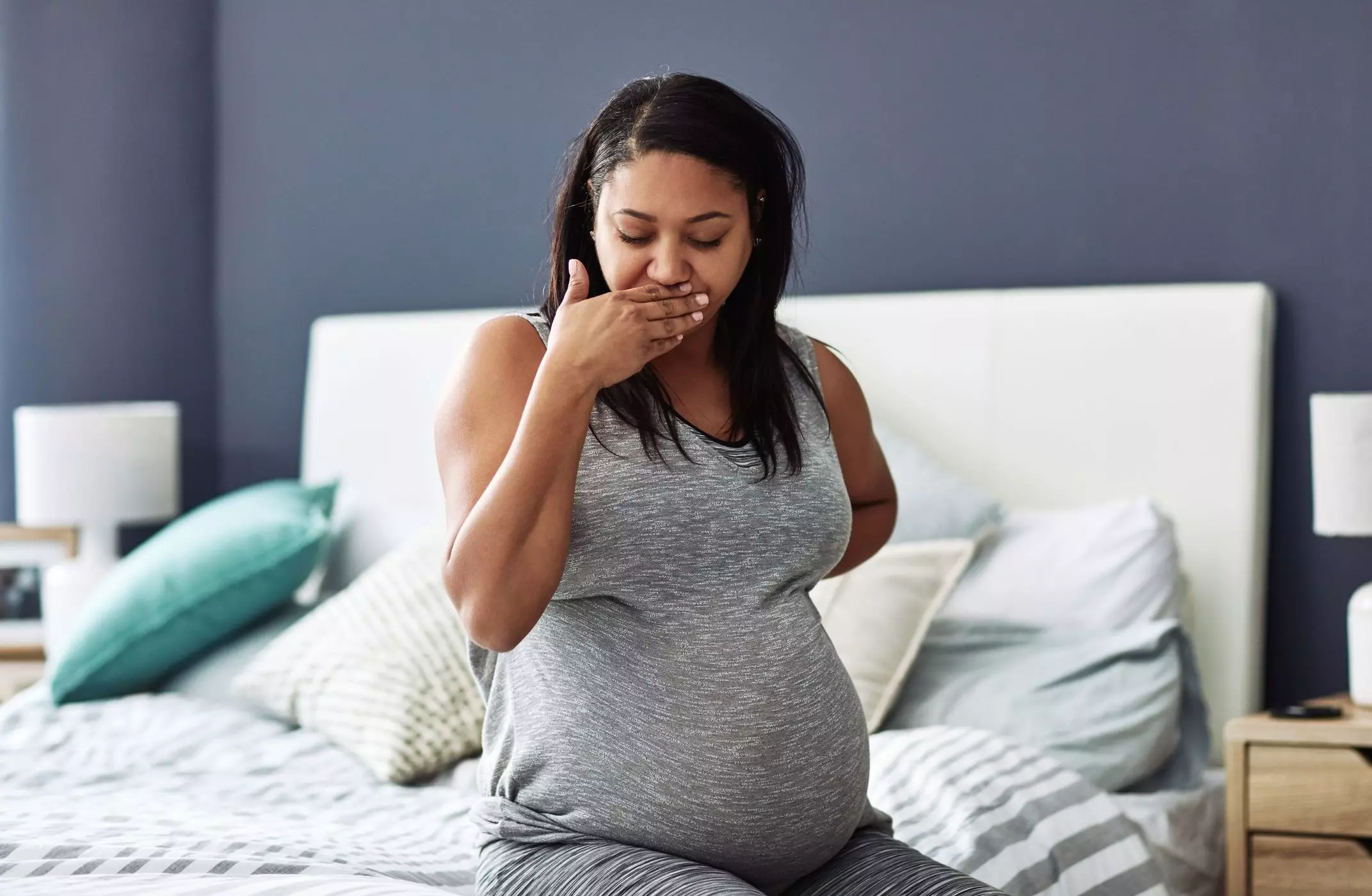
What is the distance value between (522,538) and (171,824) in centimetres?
84

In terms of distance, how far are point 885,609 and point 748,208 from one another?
103cm

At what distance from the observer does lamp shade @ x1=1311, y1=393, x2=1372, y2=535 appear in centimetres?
216

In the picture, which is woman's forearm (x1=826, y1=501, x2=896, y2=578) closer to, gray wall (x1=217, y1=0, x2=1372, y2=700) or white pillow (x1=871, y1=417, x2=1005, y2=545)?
white pillow (x1=871, y1=417, x2=1005, y2=545)

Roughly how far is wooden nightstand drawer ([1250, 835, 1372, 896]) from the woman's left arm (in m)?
0.81

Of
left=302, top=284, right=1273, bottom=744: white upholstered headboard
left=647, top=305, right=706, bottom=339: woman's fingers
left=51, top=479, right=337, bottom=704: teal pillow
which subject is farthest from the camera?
left=51, top=479, right=337, bottom=704: teal pillow

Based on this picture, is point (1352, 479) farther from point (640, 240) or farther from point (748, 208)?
point (640, 240)

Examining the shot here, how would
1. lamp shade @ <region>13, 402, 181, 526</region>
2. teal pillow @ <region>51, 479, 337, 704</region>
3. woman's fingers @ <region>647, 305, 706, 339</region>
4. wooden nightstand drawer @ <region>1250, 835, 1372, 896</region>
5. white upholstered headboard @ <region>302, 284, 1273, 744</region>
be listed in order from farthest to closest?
lamp shade @ <region>13, 402, 181, 526</region> < teal pillow @ <region>51, 479, 337, 704</region> < white upholstered headboard @ <region>302, 284, 1273, 744</region> < wooden nightstand drawer @ <region>1250, 835, 1372, 896</region> < woman's fingers @ <region>647, 305, 706, 339</region>

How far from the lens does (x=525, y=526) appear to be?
1176 millimetres

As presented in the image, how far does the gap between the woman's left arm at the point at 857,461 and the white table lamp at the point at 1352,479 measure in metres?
0.86

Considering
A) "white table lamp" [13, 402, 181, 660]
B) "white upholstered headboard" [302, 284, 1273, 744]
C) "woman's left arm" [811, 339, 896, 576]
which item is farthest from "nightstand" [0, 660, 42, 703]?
"woman's left arm" [811, 339, 896, 576]

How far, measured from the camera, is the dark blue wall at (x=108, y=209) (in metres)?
3.49

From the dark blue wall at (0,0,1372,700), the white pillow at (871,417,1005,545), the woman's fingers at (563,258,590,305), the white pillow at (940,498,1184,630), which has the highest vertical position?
the dark blue wall at (0,0,1372,700)

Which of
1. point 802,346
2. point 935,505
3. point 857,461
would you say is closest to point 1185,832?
point 935,505

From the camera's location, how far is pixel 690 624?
1.25m
